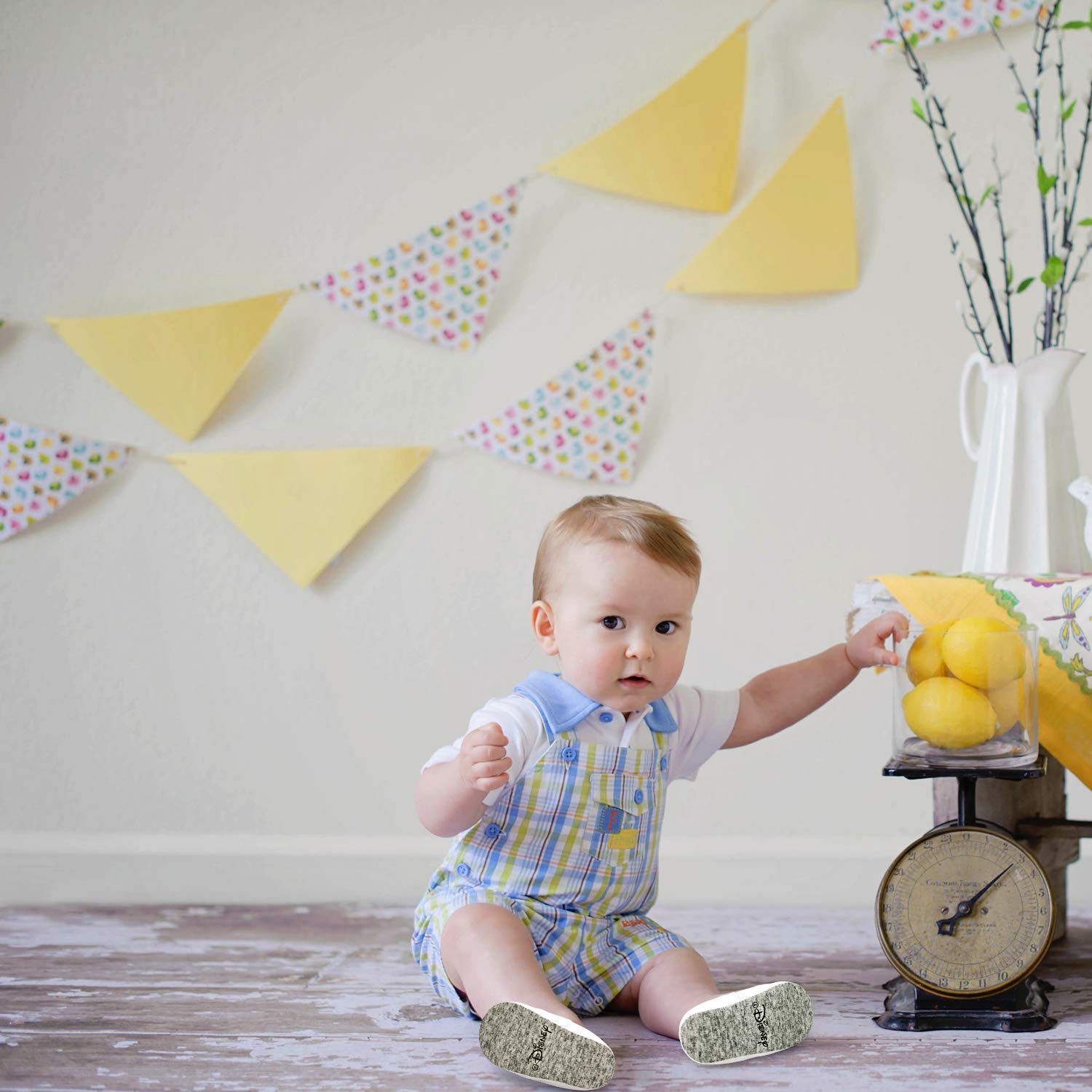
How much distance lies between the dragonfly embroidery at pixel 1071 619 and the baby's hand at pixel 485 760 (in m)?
0.56

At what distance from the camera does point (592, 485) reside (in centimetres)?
178

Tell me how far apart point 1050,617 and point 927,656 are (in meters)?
0.15

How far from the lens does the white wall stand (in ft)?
5.80

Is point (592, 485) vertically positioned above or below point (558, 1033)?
above

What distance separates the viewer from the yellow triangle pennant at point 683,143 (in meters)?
1.73

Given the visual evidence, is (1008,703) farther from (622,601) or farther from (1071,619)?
(622,601)

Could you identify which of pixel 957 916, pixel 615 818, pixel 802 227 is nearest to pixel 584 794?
pixel 615 818

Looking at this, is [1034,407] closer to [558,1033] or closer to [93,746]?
[558,1033]

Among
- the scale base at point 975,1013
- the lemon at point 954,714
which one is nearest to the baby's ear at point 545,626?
the lemon at point 954,714

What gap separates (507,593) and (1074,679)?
87 cm

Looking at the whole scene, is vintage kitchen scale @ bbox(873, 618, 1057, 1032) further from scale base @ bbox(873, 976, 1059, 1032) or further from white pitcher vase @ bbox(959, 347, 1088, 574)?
white pitcher vase @ bbox(959, 347, 1088, 574)

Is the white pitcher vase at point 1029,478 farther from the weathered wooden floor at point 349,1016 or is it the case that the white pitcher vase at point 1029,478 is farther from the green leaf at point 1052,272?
the weathered wooden floor at point 349,1016

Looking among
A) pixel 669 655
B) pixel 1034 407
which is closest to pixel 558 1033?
pixel 669 655

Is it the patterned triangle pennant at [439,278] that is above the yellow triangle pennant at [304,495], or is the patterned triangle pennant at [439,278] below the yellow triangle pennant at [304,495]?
above
